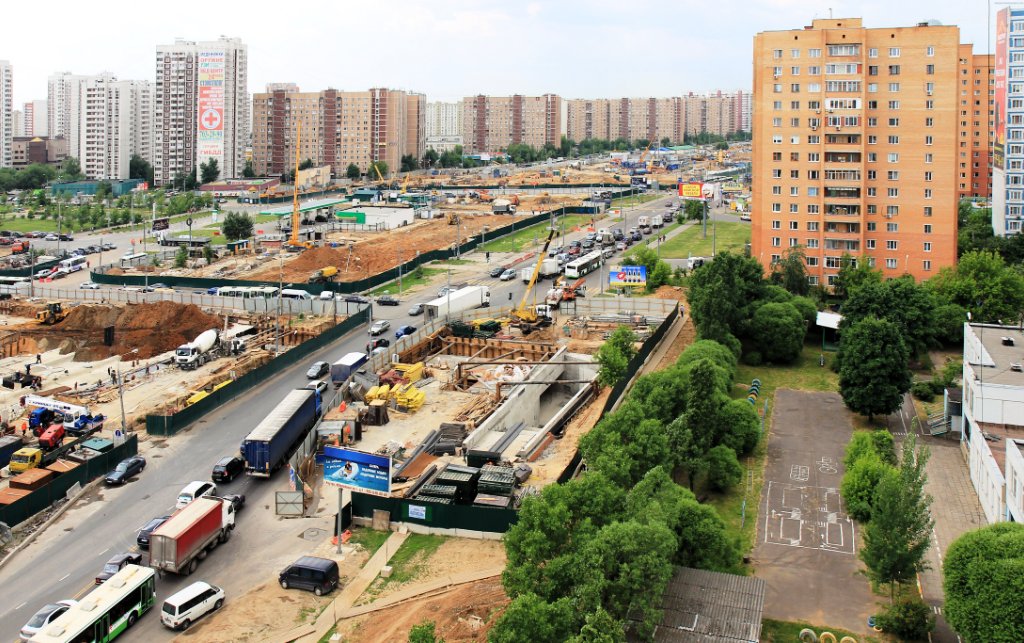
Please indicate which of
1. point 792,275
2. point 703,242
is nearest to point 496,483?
point 792,275

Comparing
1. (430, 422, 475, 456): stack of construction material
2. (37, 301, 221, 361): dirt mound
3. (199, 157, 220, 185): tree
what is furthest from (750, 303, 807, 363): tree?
(199, 157, 220, 185): tree

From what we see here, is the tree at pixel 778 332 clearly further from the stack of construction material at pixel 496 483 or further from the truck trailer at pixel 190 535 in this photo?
the truck trailer at pixel 190 535

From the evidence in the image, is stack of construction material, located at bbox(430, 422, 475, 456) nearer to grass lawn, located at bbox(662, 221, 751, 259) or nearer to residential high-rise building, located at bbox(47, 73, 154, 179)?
grass lawn, located at bbox(662, 221, 751, 259)

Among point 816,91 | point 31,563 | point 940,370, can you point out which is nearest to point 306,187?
point 816,91

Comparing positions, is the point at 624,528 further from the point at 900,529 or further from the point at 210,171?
the point at 210,171

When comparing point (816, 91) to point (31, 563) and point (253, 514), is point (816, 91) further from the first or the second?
point (31, 563)

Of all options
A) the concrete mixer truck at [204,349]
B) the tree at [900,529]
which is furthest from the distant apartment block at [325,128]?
the tree at [900,529]
